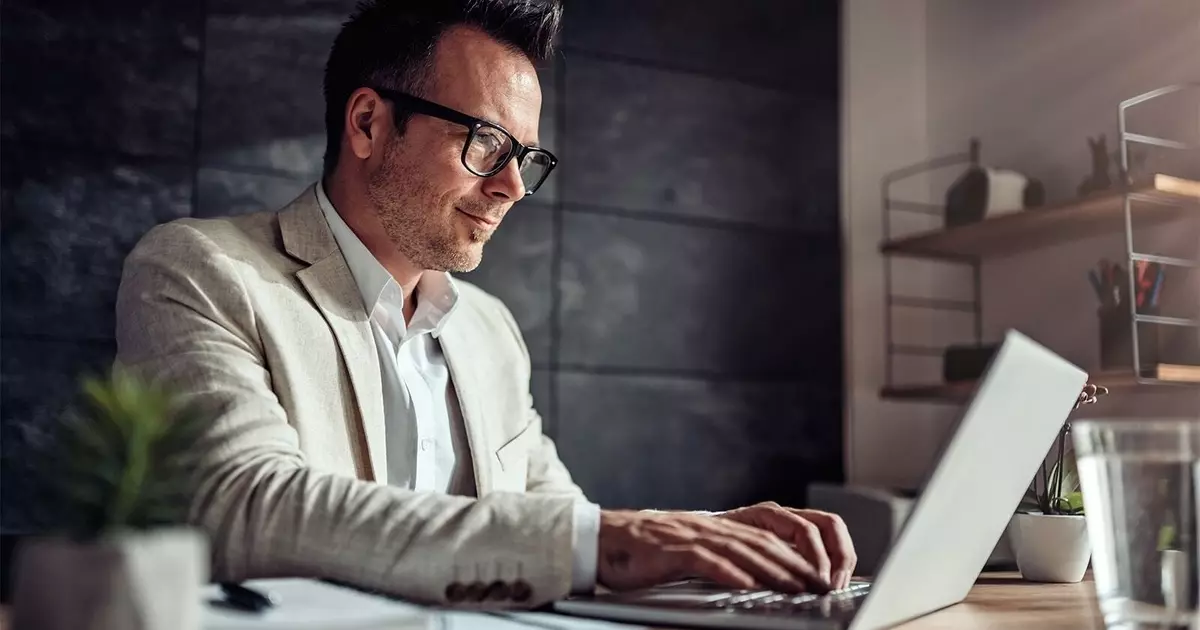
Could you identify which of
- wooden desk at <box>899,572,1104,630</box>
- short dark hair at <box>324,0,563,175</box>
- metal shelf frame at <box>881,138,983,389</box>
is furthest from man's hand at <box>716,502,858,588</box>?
metal shelf frame at <box>881,138,983,389</box>

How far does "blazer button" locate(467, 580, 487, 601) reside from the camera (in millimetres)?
885

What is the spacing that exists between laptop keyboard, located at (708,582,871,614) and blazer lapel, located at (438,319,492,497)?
73 centimetres

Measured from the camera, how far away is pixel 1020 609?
998 mm

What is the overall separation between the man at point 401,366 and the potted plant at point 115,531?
389 mm

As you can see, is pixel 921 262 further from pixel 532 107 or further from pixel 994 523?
pixel 994 523

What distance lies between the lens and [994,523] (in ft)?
3.04

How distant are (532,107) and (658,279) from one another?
161 cm

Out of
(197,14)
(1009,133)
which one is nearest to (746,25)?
(1009,133)

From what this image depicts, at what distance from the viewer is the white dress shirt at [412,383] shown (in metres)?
1.59

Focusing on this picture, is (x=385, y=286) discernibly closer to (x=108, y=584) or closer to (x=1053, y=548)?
(x=1053, y=548)

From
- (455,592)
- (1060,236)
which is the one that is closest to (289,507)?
(455,592)

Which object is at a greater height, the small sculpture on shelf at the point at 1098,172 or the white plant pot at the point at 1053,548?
the small sculpture on shelf at the point at 1098,172

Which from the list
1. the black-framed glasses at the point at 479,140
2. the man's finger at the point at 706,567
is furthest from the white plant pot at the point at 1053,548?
the black-framed glasses at the point at 479,140

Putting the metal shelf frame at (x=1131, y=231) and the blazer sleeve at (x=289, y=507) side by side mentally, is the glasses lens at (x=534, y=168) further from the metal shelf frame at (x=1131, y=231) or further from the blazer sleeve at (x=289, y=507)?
the metal shelf frame at (x=1131, y=231)
